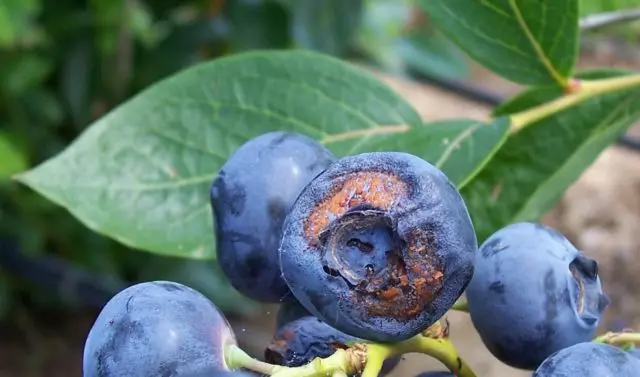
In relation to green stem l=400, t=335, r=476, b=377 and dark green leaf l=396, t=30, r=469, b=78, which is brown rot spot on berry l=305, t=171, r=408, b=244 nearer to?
green stem l=400, t=335, r=476, b=377

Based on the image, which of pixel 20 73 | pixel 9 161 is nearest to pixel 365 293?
pixel 9 161

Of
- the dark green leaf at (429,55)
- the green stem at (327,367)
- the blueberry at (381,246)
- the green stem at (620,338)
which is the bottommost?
the dark green leaf at (429,55)

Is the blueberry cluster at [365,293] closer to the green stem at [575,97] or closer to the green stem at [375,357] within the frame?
the green stem at [375,357]

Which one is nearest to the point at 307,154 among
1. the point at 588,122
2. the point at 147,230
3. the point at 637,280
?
the point at 147,230

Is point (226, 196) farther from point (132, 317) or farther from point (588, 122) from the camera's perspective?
point (588, 122)

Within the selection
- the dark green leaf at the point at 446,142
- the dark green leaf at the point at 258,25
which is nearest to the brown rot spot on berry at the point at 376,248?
the dark green leaf at the point at 446,142

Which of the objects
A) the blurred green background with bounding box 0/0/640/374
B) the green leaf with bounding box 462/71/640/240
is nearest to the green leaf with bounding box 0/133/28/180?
the blurred green background with bounding box 0/0/640/374
